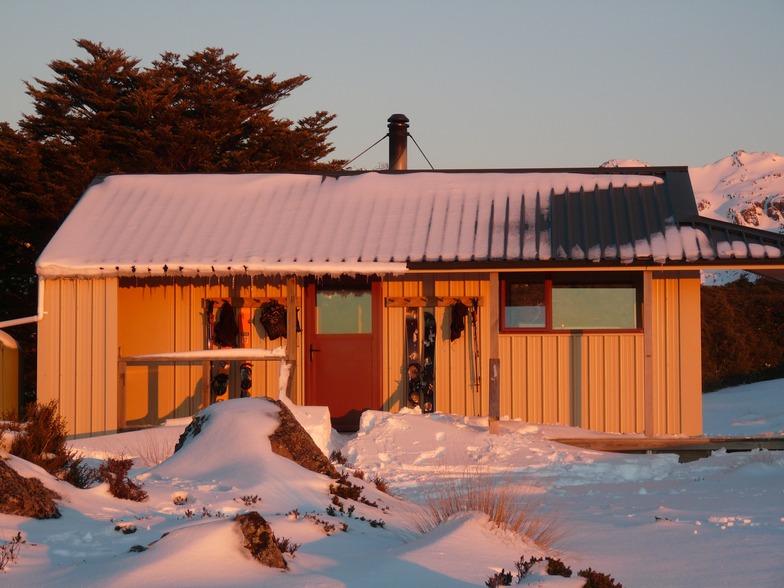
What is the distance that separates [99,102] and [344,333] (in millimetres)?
15220

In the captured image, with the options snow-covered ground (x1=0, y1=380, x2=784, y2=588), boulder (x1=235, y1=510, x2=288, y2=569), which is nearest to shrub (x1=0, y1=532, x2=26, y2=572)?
snow-covered ground (x1=0, y1=380, x2=784, y2=588)

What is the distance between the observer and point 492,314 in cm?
1380

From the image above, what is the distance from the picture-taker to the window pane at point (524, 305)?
598 inches

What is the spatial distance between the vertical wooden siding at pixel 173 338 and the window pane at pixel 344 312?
0.41m

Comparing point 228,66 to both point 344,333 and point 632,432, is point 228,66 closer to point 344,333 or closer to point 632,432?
point 344,333

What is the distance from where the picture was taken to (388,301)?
50.2 feet

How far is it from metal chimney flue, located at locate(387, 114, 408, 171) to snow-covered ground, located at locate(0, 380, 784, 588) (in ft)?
20.0

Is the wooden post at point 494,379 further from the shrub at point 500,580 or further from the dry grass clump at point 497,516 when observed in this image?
the shrub at point 500,580

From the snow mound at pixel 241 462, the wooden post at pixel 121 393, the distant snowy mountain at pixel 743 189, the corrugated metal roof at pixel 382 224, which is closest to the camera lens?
the snow mound at pixel 241 462

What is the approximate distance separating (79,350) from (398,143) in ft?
22.2

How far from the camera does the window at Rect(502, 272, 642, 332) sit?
15.1 metres

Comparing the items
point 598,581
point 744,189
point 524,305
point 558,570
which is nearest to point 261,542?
point 558,570

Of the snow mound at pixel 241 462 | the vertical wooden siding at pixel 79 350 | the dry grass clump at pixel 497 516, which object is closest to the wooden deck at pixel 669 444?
the dry grass clump at pixel 497 516

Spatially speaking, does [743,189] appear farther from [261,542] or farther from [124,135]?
[261,542]
